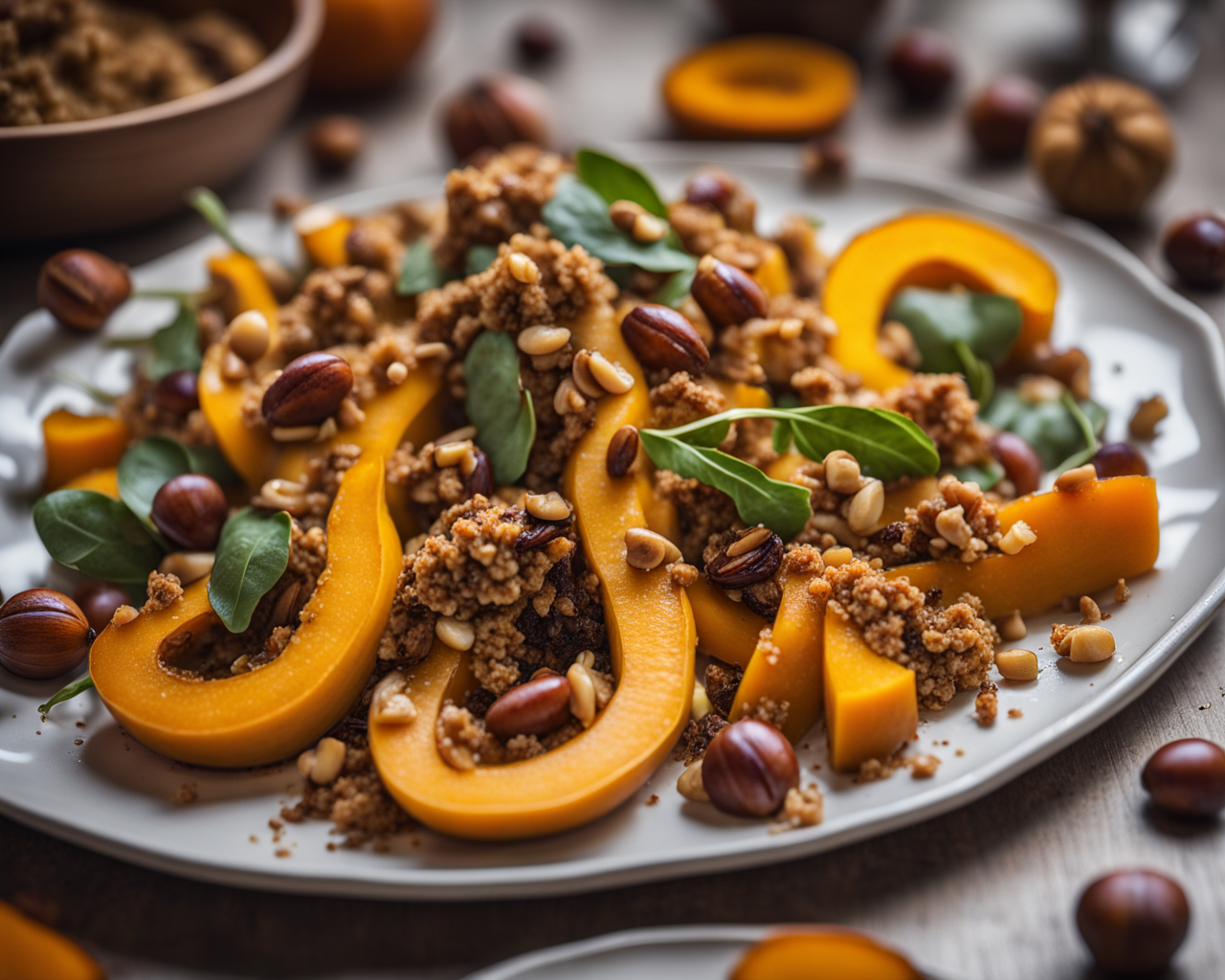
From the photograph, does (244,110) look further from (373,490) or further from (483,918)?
(483,918)

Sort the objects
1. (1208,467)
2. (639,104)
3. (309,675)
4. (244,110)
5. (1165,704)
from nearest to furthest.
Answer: (309,675)
(1165,704)
(1208,467)
(244,110)
(639,104)

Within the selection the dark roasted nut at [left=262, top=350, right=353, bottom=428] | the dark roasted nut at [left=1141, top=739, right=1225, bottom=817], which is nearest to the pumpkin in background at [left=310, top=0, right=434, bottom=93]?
the dark roasted nut at [left=262, top=350, right=353, bottom=428]

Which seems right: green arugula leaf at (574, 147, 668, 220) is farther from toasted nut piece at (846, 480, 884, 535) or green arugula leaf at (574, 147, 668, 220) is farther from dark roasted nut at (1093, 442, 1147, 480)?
dark roasted nut at (1093, 442, 1147, 480)

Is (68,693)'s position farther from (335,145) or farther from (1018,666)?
(335,145)

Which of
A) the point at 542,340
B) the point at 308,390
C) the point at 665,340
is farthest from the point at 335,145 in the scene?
the point at 665,340

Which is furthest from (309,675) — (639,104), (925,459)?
(639,104)

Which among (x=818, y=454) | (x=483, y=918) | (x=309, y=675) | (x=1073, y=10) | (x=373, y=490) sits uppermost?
(x=1073, y=10)
